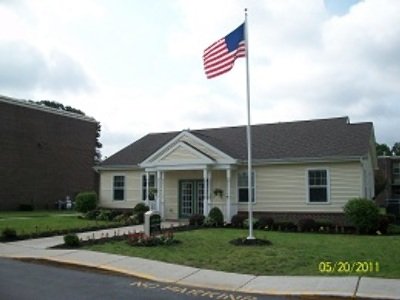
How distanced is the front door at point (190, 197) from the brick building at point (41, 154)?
17860 millimetres

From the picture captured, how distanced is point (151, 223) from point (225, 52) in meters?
6.43

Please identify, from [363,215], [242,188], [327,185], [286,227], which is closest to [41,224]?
[242,188]

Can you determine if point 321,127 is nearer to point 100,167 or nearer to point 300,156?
point 300,156

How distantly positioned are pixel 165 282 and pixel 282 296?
265cm

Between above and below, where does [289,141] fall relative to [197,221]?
above

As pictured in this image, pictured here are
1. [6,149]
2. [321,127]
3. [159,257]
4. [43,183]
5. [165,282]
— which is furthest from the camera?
[43,183]

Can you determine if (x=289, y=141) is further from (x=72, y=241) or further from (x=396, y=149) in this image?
(x=396, y=149)

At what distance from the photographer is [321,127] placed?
28.8 m

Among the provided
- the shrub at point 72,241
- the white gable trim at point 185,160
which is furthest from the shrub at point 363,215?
the shrub at point 72,241

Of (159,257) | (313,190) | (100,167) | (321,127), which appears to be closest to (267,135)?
(321,127)

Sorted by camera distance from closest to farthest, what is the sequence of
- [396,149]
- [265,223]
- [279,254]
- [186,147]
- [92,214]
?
[279,254] → [265,223] → [186,147] → [92,214] → [396,149]

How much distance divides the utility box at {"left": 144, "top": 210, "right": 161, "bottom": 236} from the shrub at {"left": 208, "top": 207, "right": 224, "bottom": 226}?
7579 millimetres

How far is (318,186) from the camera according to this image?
25312 millimetres
